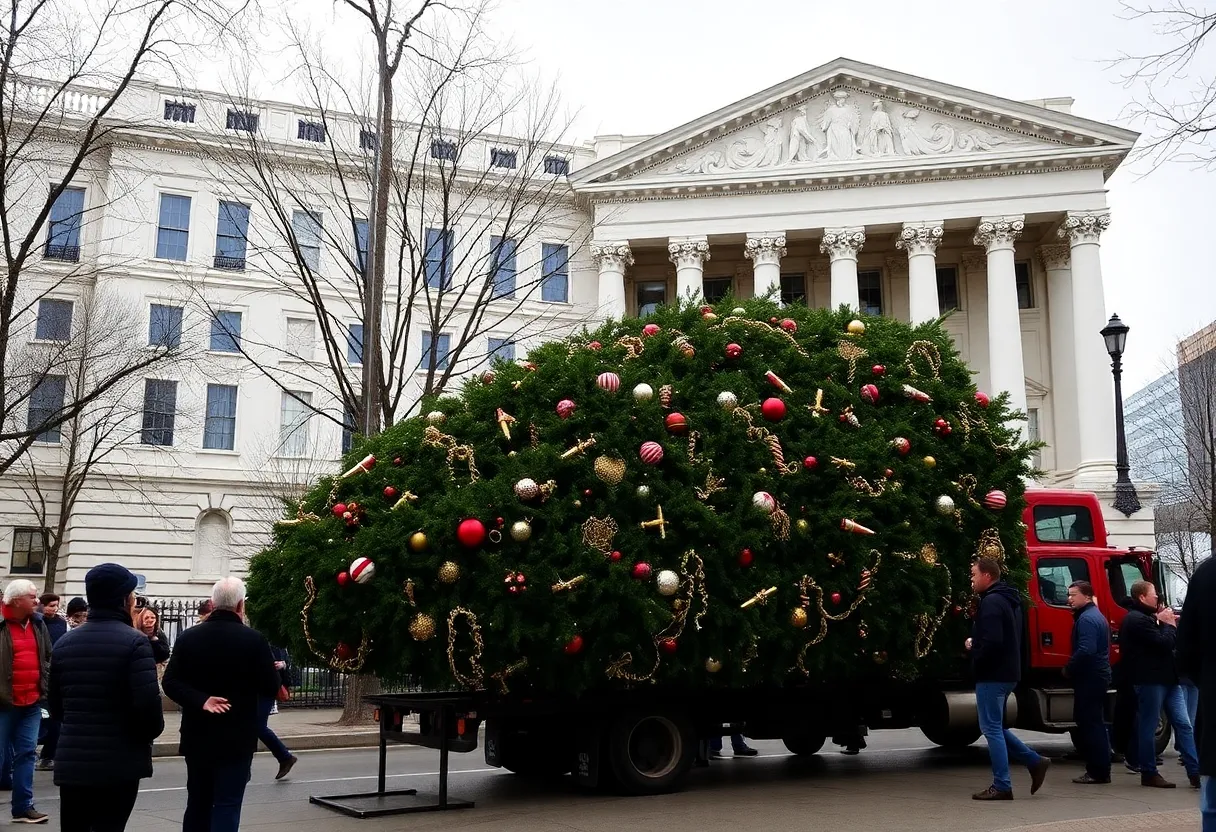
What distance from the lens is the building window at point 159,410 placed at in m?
40.1

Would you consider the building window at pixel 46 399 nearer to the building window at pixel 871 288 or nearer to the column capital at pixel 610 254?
the column capital at pixel 610 254

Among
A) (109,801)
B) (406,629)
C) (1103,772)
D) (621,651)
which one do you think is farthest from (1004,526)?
(109,801)

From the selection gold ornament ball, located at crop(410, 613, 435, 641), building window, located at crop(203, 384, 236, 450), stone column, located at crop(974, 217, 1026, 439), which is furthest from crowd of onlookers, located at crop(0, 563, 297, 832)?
stone column, located at crop(974, 217, 1026, 439)

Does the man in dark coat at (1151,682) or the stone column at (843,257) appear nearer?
the man in dark coat at (1151,682)

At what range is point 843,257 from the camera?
1806 inches

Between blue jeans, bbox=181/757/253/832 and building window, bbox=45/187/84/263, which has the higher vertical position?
building window, bbox=45/187/84/263

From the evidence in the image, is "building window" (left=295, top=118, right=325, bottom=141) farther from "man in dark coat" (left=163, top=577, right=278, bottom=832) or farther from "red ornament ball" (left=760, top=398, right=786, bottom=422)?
"man in dark coat" (left=163, top=577, right=278, bottom=832)

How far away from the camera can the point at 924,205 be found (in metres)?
45.6

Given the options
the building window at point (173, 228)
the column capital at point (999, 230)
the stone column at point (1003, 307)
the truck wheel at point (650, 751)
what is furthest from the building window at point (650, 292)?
the truck wheel at point (650, 751)

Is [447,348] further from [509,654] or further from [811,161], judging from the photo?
[509,654]

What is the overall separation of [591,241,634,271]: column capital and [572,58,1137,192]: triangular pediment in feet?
7.73

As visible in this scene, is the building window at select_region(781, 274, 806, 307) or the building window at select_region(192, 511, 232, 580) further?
the building window at select_region(781, 274, 806, 307)

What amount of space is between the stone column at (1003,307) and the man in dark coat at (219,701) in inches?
1568

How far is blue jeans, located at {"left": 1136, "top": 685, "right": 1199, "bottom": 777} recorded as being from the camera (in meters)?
10.9
